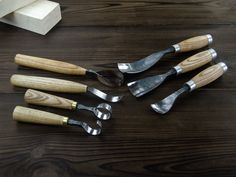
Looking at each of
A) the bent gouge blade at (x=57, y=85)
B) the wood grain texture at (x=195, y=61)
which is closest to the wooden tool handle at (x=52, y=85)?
the bent gouge blade at (x=57, y=85)

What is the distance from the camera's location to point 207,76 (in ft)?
1.97

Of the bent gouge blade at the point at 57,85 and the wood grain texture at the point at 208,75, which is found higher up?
the wood grain texture at the point at 208,75

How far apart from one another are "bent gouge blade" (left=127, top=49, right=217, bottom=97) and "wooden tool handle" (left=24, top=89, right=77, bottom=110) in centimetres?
12

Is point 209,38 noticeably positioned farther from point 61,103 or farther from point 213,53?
point 61,103

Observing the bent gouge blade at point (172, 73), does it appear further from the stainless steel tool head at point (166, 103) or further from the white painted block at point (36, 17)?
the white painted block at point (36, 17)

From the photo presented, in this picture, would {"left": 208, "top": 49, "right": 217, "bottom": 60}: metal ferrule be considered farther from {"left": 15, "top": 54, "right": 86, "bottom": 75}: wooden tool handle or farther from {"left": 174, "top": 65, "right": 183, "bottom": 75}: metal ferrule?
{"left": 15, "top": 54, "right": 86, "bottom": 75}: wooden tool handle

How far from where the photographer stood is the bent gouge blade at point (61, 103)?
21.2 inches

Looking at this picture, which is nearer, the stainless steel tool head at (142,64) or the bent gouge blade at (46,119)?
the bent gouge blade at (46,119)

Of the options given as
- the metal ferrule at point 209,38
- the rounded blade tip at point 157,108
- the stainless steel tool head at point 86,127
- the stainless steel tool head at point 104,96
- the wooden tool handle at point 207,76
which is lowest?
the stainless steel tool head at point 86,127

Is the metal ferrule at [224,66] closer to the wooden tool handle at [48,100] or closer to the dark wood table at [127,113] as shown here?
the dark wood table at [127,113]

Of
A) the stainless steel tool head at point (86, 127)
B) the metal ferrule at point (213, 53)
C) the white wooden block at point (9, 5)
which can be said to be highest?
the white wooden block at point (9, 5)

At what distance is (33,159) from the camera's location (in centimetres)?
48

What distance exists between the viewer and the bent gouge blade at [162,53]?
2.05 ft

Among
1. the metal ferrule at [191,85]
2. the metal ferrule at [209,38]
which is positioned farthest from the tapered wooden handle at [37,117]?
the metal ferrule at [209,38]
